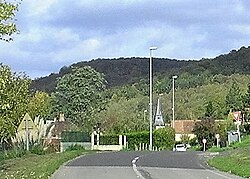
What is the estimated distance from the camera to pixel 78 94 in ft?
336

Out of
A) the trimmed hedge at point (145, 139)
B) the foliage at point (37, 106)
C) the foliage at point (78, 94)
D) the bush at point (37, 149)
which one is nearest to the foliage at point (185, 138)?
the foliage at point (78, 94)

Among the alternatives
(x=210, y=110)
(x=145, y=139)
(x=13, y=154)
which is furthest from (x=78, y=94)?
(x=13, y=154)

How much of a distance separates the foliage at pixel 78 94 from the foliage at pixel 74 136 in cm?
2332

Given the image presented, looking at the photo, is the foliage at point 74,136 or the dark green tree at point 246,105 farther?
the dark green tree at point 246,105

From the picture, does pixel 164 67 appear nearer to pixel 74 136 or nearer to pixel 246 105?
pixel 246 105

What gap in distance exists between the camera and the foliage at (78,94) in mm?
99762

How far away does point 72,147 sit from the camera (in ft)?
195

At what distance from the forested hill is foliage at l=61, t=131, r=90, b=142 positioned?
5591 cm

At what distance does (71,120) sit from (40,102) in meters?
20.3

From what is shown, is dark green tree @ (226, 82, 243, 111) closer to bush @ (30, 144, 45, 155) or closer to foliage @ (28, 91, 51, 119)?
foliage @ (28, 91, 51, 119)

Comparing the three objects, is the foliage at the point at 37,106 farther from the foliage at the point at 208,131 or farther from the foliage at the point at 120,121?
the foliage at the point at 208,131

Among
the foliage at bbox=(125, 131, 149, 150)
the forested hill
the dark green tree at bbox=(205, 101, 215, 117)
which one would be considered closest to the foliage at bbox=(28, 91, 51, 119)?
the foliage at bbox=(125, 131, 149, 150)

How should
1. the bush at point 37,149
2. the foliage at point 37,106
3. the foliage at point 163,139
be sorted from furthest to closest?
the foliage at point 163,139 → the foliage at point 37,106 → the bush at point 37,149

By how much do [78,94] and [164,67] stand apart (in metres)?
53.5
